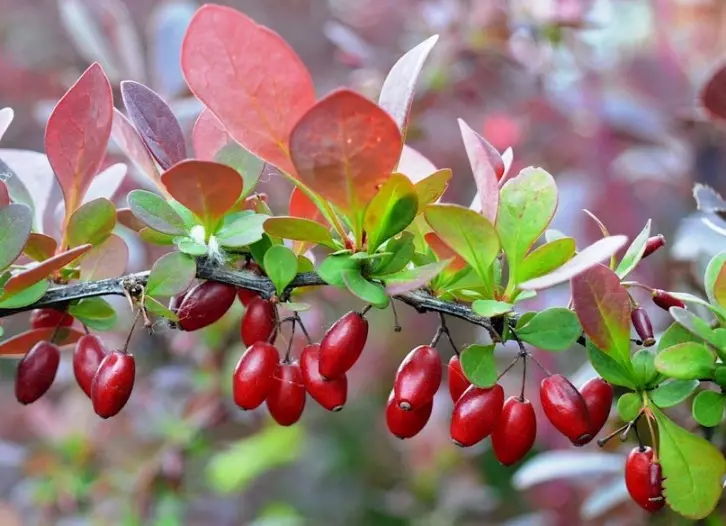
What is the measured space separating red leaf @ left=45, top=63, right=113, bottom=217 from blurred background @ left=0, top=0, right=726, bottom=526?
58 cm

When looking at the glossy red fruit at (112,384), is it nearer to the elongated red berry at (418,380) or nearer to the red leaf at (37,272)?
the red leaf at (37,272)

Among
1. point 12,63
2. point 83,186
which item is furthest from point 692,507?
point 12,63

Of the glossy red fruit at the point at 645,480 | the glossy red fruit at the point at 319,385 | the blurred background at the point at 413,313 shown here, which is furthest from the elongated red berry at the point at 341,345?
the blurred background at the point at 413,313

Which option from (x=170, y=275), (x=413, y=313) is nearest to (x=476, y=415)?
(x=170, y=275)

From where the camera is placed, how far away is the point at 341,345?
58 cm

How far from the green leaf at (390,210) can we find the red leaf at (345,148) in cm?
2

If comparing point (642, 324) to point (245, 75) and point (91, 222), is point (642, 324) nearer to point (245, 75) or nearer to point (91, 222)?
point (245, 75)

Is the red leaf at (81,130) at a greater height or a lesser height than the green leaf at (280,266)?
greater

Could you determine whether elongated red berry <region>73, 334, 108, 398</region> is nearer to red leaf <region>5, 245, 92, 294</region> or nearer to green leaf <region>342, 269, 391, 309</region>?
red leaf <region>5, 245, 92, 294</region>

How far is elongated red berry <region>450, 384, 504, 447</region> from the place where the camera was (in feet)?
1.89

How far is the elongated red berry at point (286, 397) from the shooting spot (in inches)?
25.1

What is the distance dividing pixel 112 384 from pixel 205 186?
172 mm

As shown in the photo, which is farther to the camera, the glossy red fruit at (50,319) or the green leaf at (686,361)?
the glossy red fruit at (50,319)

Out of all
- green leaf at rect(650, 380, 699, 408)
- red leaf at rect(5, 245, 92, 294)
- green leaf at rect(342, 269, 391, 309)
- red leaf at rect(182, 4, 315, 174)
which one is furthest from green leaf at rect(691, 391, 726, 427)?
red leaf at rect(5, 245, 92, 294)
